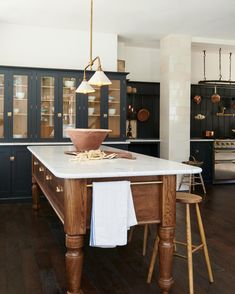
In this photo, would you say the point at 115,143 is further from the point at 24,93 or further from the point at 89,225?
the point at 89,225

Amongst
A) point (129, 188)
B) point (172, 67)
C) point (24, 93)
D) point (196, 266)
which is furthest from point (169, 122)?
point (129, 188)

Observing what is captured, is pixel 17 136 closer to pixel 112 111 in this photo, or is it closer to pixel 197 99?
pixel 112 111

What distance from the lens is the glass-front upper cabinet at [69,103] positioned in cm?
575

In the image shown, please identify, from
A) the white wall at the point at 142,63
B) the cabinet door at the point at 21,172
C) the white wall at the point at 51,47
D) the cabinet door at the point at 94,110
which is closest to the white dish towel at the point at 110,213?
the cabinet door at the point at 21,172

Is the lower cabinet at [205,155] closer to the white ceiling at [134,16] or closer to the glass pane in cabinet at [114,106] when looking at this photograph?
the glass pane in cabinet at [114,106]

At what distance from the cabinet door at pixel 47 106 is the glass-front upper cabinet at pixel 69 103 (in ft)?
0.47

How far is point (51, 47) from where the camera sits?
596 cm

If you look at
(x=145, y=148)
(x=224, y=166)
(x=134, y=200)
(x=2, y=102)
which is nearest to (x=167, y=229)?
(x=134, y=200)

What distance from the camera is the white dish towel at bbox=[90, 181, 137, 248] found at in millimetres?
2207

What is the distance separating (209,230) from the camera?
3992 millimetres

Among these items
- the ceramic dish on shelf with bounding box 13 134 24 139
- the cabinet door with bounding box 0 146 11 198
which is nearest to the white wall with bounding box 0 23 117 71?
the ceramic dish on shelf with bounding box 13 134 24 139

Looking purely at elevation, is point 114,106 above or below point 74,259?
above

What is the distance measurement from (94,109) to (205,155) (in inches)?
98.5

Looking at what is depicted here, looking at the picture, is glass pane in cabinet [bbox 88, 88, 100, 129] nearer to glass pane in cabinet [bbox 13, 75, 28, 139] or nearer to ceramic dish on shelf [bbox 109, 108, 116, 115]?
ceramic dish on shelf [bbox 109, 108, 116, 115]
